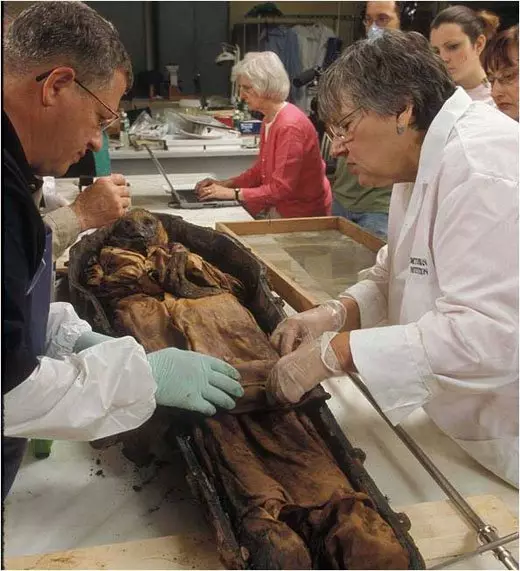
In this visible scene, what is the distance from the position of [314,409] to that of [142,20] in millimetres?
6828

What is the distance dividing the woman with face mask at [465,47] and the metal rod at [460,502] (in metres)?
2.72

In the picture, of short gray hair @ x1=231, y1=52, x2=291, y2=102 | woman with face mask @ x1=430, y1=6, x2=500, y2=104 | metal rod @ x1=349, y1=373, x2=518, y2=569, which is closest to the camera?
metal rod @ x1=349, y1=373, x2=518, y2=569

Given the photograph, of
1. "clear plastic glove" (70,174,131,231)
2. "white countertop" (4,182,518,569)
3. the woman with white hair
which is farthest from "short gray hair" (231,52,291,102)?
"white countertop" (4,182,518,569)

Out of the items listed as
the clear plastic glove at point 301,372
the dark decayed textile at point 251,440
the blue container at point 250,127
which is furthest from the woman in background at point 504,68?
the blue container at point 250,127

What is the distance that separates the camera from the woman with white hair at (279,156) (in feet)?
15.1

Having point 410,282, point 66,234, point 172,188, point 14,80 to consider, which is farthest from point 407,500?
point 172,188

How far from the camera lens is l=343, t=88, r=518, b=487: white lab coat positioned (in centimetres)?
165

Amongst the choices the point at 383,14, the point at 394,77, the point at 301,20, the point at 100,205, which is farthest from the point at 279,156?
the point at 301,20

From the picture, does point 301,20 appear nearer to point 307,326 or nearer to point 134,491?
point 307,326

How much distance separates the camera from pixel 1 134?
1.38 meters

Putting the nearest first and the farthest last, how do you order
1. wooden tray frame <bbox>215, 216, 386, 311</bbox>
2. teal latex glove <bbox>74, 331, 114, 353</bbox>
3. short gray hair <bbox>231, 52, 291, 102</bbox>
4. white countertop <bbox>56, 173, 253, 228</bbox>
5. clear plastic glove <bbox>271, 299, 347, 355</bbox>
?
teal latex glove <bbox>74, 331, 114, 353</bbox> < clear plastic glove <bbox>271, 299, 347, 355</bbox> < wooden tray frame <bbox>215, 216, 386, 311</bbox> < white countertop <bbox>56, 173, 253, 228</bbox> < short gray hair <bbox>231, 52, 291, 102</bbox>

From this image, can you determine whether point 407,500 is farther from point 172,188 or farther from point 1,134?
point 172,188

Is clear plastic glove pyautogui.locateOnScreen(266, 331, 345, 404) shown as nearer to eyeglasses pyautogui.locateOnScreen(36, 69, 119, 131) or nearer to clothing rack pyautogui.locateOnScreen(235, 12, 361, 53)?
eyeglasses pyautogui.locateOnScreen(36, 69, 119, 131)

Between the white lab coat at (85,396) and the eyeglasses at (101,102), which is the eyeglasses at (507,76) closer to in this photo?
the eyeglasses at (101,102)
